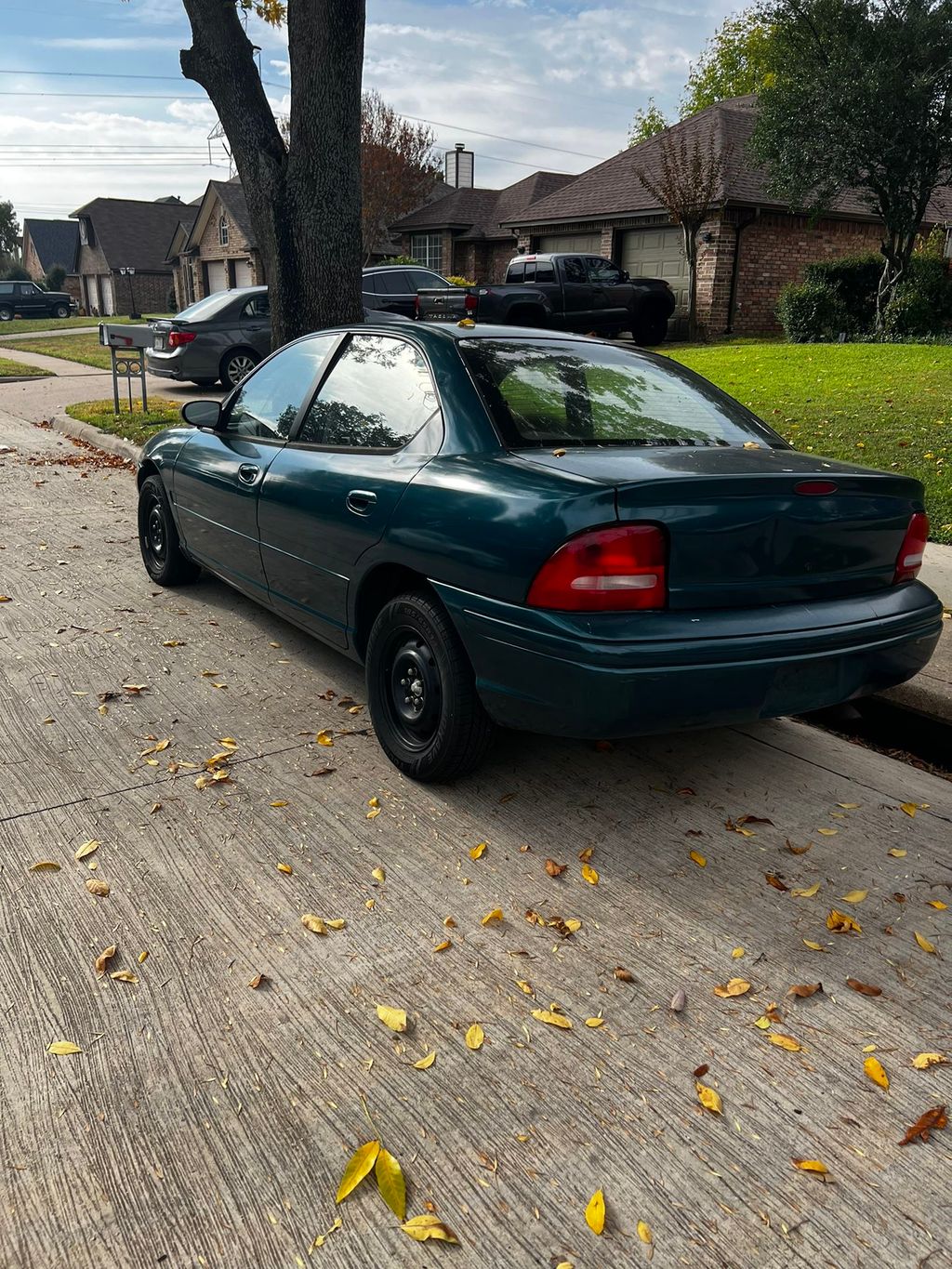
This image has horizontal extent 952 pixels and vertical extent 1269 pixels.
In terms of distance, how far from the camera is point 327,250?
7969 mm

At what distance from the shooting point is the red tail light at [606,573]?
3027 millimetres

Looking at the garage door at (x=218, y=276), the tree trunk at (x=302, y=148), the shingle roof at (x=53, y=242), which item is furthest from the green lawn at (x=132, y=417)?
the shingle roof at (x=53, y=242)

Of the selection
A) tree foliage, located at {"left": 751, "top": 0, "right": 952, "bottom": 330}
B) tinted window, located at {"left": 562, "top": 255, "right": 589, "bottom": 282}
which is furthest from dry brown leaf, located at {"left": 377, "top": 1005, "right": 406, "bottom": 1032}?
tinted window, located at {"left": 562, "top": 255, "right": 589, "bottom": 282}

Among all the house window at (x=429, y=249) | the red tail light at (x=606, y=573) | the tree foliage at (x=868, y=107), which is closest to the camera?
the red tail light at (x=606, y=573)

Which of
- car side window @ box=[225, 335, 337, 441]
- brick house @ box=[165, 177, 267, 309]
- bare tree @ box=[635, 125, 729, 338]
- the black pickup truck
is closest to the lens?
car side window @ box=[225, 335, 337, 441]

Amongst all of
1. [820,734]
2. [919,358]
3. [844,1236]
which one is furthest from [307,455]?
[919,358]

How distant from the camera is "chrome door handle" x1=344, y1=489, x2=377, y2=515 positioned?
3.83 metres

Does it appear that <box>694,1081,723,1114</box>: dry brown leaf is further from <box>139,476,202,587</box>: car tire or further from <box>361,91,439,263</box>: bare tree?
<box>361,91,439,263</box>: bare tree

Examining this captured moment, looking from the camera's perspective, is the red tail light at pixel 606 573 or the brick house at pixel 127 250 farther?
the brick house at pixel 127 250

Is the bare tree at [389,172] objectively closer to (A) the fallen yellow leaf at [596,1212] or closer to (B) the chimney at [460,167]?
(B) the chimney at [460,167]

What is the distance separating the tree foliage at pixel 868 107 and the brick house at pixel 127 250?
46443 millimetres

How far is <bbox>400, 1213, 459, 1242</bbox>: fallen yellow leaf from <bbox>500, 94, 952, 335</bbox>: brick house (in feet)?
70.3

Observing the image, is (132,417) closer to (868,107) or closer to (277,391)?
(277,391)

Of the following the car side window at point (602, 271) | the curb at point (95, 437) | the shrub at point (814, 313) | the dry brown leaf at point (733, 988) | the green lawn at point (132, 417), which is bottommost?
the dry brown leaf at point (733, 988)
